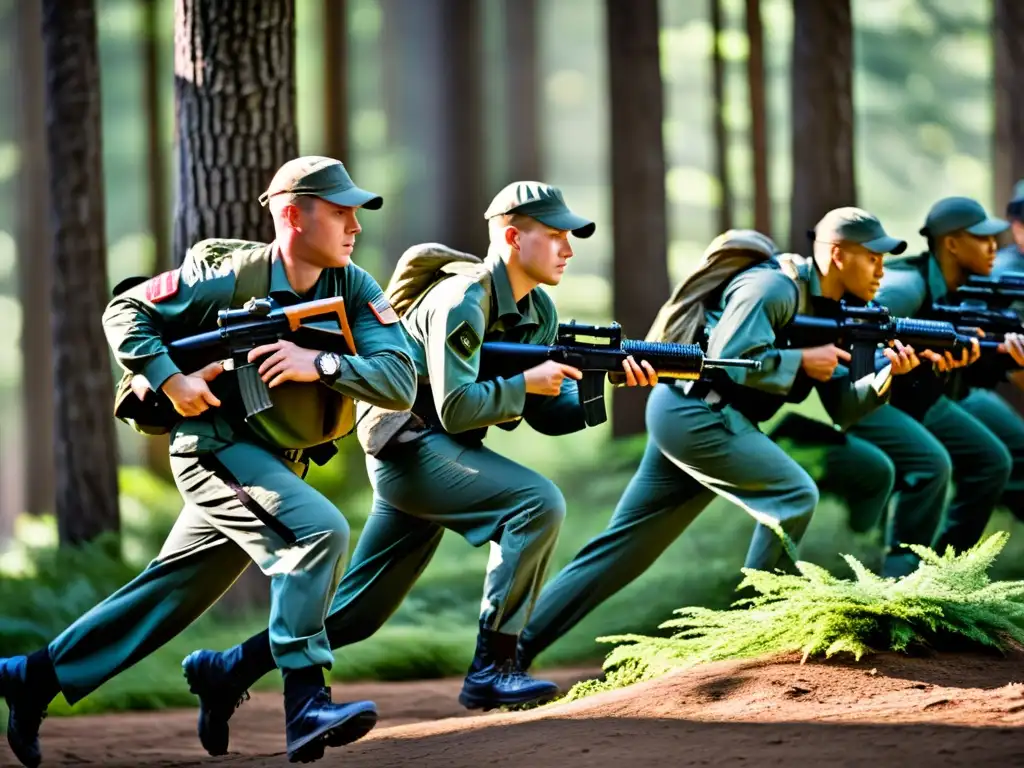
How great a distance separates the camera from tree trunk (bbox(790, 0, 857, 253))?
582 inches

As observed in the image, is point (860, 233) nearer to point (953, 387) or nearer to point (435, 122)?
point (953, 387)

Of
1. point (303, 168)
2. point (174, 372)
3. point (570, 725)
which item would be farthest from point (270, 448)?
point (570, 725)

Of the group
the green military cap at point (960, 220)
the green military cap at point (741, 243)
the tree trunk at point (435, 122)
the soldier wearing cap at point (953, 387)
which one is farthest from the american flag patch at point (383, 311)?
the tree trunk at point (435, 122)

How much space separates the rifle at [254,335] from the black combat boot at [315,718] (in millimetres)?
1039

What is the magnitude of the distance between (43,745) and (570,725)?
2918 millimetres

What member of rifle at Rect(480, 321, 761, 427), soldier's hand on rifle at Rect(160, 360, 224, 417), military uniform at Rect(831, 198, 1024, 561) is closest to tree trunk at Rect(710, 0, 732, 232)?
military uniform at Rect(831, 198, 1024, 561)

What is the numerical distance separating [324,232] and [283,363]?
22.5 inches

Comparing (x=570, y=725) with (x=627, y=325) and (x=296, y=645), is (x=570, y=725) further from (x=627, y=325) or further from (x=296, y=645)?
(x=627, y=325)

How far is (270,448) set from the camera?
6625 mm

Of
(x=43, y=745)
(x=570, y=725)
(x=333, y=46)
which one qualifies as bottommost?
(x=43, y=745)

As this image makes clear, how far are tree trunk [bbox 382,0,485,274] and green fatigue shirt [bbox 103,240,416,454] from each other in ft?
54.4

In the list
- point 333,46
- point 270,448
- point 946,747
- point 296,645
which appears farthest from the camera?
point 333,46

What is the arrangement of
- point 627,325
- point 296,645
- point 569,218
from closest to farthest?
point 296,645, point 569,218, point 627,325

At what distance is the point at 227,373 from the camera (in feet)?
21.5
